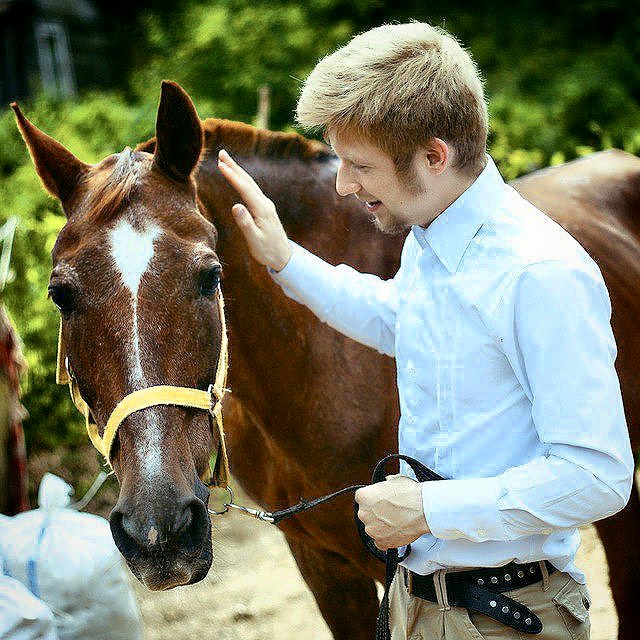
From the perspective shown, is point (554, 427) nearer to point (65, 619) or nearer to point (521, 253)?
point (521, 253)

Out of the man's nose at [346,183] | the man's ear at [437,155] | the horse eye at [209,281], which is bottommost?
the horse eye at [209,281]

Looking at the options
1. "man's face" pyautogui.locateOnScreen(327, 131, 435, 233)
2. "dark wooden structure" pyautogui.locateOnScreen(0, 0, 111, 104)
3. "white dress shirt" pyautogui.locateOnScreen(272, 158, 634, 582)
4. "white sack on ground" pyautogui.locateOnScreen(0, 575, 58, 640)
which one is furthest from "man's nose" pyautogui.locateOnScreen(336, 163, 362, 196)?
"dark wooden structure" pyautogui.locateOnScreen(0, 0, 111, 104)

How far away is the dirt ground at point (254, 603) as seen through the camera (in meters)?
3.81

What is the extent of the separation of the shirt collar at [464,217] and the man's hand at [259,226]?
52cm

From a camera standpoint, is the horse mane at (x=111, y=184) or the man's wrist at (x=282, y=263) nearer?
the horse mane at (x=111, y=184)

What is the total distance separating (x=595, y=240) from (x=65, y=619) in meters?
2.11

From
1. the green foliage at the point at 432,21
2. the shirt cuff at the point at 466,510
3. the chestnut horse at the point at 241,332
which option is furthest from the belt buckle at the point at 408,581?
the green foliage at the point at 432,21

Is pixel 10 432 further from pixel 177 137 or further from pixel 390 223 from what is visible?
pixel 390 223

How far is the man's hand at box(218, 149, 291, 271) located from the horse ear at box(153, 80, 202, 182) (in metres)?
0.09

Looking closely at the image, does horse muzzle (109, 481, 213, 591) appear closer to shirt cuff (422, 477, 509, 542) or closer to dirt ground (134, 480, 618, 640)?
shirt cuff (422, 477, 509, 542)

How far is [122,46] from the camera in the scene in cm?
1391

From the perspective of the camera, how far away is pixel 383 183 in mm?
1480

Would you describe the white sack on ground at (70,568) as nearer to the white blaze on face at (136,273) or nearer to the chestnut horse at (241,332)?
the chestnut horse at (241,332)

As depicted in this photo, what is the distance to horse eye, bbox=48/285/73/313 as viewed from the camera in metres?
1.66
